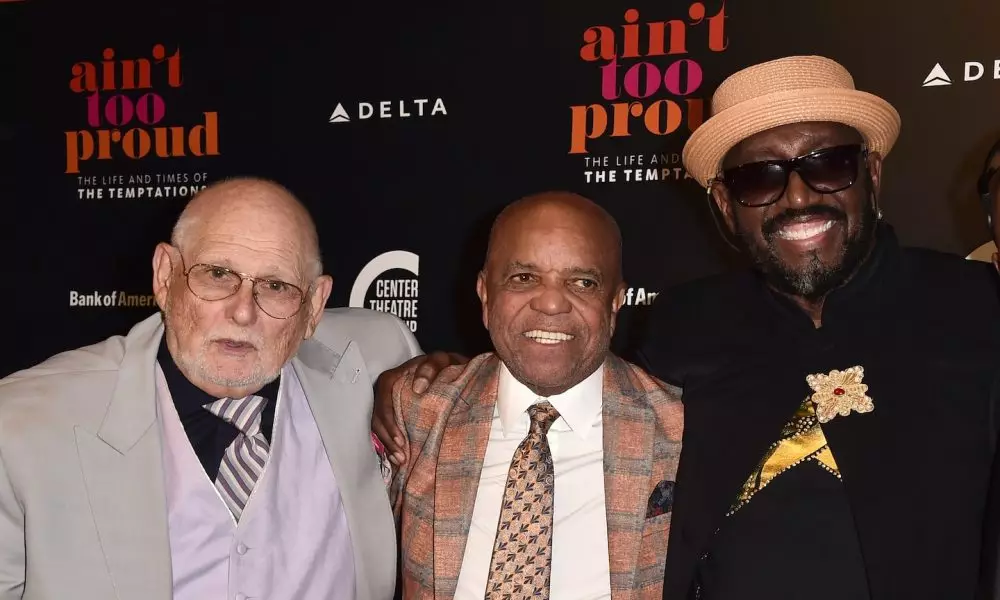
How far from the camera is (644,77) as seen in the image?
3.73 m

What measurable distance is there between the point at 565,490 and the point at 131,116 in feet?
12.5

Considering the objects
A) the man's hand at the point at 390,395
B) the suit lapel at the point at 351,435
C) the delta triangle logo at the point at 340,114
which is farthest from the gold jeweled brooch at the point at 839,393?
the delta triangle logo at the point at 340,114

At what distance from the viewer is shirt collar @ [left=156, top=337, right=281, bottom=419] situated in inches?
79.2

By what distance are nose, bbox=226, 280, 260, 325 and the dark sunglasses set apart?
4.12 feet

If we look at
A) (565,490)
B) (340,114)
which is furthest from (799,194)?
(340,114)

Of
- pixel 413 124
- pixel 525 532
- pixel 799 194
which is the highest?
pixel 413 124

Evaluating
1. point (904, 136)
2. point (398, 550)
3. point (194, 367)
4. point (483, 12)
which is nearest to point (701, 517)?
point (398, 550)

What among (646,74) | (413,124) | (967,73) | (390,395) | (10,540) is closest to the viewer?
(10,540)

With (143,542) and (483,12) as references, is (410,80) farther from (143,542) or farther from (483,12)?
(143,542)

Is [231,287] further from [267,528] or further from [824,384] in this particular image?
[824,384]

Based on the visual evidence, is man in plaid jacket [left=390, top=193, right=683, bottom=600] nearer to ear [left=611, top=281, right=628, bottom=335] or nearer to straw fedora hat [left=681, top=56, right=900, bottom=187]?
ear [left=611, top=281, right=628, bottom=335]

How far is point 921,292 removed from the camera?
201 centimetres

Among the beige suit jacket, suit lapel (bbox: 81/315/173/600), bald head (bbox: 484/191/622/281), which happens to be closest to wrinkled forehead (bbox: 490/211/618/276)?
bald head (bbox: 484/191/622/281)

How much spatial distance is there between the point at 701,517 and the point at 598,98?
2.35m
